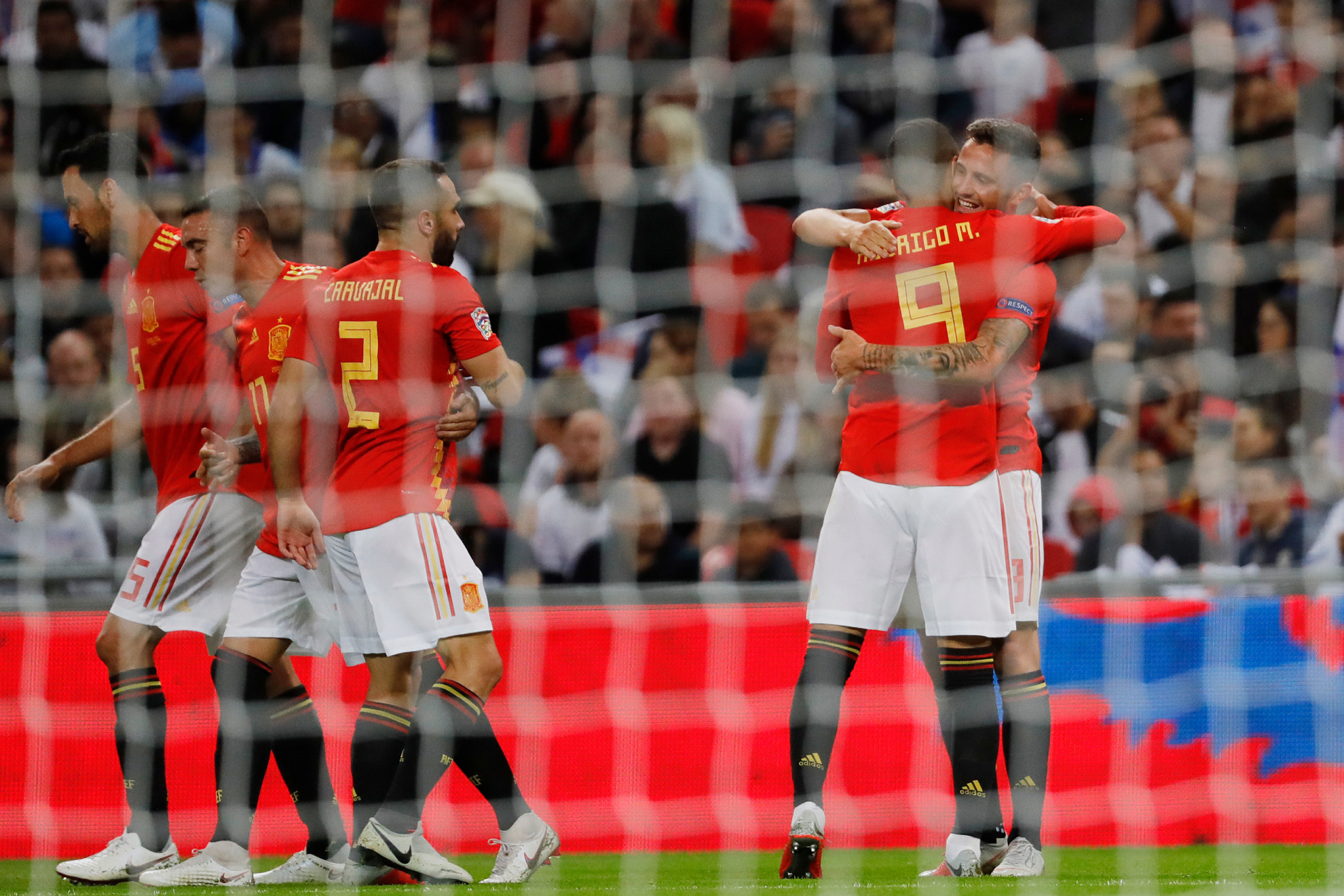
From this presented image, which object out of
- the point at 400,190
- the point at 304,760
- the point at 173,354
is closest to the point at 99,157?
the point at 173,354

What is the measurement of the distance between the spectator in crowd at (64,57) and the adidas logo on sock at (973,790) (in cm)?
429

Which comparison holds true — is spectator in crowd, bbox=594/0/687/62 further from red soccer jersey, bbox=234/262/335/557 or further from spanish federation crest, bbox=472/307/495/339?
spanish federation crest, bbox=472/307/495/339

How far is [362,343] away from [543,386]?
2186 mm

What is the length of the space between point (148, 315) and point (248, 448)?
1.65 ft

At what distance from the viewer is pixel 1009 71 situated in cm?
634

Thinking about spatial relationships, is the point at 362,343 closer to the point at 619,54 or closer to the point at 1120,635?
the point at 1120,635

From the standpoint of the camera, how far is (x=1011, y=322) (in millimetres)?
→ 3703

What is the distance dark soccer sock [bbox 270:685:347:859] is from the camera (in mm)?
3951

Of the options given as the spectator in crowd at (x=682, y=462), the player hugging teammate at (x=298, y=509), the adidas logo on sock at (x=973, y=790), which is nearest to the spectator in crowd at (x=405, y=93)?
the spectator in crowd at (x=682, y=462)

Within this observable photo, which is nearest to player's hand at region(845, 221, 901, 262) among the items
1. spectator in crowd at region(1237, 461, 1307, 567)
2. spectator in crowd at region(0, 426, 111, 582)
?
spectator in crowd at region(1237, 461, 1307, 567)

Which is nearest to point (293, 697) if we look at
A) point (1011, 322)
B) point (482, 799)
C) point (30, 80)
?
point (482, 799)

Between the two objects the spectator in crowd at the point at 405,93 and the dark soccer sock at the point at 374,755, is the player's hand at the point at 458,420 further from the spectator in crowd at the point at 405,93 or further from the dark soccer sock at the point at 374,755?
the spectator in crowd at the point at 405,93

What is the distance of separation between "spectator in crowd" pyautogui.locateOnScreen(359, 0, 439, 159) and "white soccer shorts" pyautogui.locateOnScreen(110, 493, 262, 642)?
2496 millimetres

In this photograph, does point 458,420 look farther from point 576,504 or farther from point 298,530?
point 576,504
